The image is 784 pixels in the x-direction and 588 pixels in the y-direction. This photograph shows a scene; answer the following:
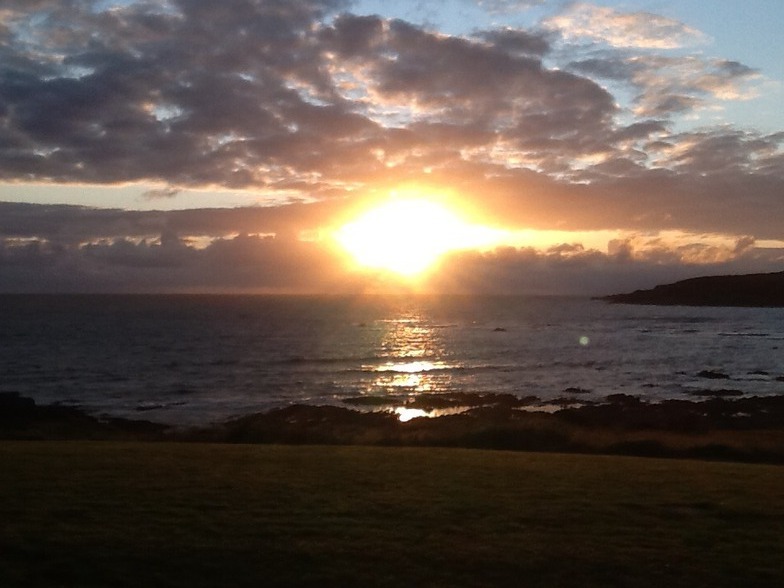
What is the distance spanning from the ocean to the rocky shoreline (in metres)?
4.40

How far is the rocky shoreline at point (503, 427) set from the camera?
2625 cm

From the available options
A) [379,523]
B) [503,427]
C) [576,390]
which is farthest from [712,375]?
[379,523]

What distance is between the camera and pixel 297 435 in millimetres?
28859

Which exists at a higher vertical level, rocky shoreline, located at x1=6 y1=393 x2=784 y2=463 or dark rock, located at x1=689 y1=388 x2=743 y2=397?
rocky shoreline, located at x1=6 y1=393 x2=784 y2=463

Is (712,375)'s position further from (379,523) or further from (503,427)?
(379,523)

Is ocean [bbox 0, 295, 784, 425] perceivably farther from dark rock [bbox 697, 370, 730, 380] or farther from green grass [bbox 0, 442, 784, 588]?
green grass [bbox 0, 442, 784, 588]

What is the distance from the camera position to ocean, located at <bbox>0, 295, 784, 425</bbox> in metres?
53.9

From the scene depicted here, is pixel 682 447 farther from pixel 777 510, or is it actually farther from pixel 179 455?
pixel 179 455

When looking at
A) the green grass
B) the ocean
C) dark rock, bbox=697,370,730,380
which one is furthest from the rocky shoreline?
dark rock, bbox=697,370,730,380

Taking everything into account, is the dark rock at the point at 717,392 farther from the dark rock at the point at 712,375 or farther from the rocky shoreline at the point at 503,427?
the dark rock at the point at 712,375

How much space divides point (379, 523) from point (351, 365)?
66.2 m

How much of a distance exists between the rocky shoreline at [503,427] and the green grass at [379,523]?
10858 millimetres

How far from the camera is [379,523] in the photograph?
10250 mm

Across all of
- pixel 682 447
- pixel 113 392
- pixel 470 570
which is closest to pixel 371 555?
pixel 470 570
